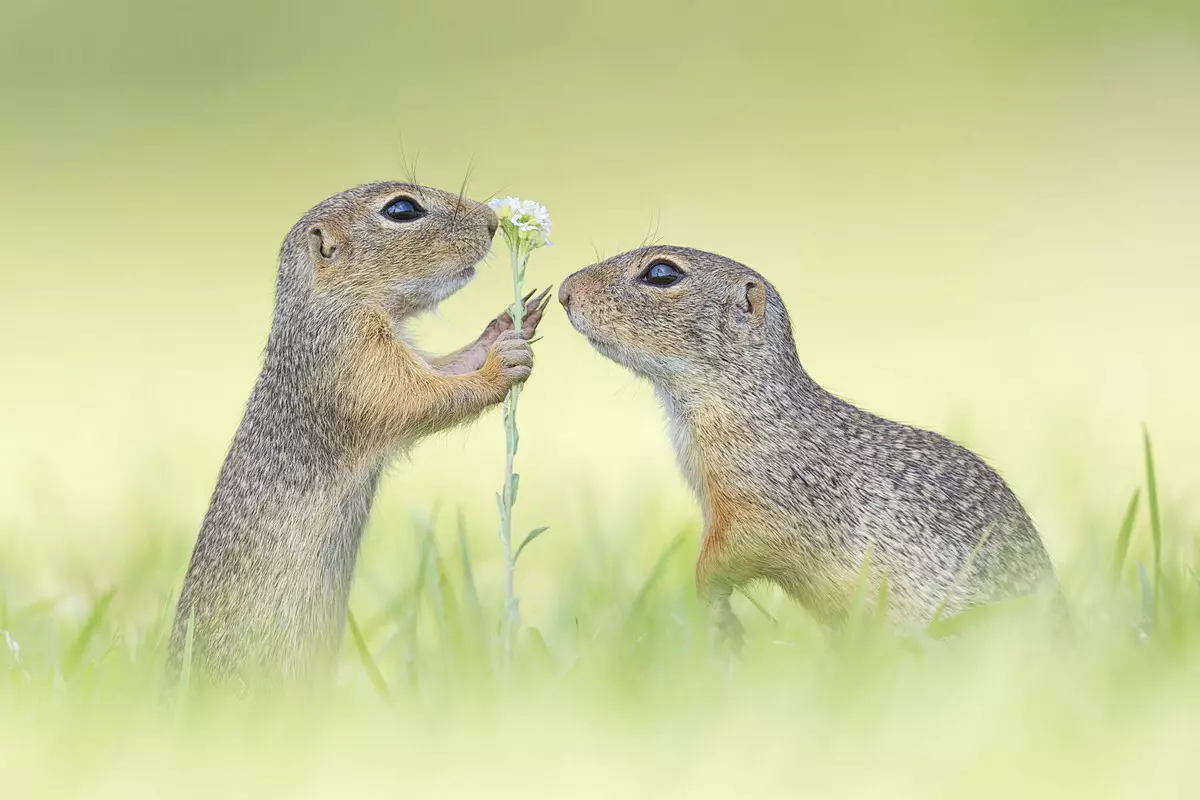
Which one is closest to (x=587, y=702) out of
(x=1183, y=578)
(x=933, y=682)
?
(x=933, y=682)

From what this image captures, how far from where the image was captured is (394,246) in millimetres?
5258

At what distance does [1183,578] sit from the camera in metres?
5.18

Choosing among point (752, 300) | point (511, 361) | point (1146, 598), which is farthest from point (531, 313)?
point (1146, 598)

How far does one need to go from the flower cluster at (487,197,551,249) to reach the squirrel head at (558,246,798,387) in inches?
31.4

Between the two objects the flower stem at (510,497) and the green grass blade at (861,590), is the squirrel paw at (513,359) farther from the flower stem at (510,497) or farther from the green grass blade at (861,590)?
the green grass blade at (861,590)

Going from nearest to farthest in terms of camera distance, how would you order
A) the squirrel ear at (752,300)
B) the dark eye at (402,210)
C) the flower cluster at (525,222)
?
1. the flower cluster at (525,222)
2. the dark eye at (402,210)
3. the squirrel ear at (752,300)

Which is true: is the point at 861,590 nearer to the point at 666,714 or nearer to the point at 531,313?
the point at 666,714

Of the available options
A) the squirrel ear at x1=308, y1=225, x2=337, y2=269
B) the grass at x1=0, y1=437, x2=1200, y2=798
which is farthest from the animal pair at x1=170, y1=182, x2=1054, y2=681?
the grass at x1=0, y1=437, x2=1200, y2=798

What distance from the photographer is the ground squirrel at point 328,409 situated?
4.82m

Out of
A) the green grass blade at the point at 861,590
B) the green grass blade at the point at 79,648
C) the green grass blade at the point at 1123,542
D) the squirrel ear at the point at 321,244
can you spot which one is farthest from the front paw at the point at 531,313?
the green grass blade at the point at 1123,542

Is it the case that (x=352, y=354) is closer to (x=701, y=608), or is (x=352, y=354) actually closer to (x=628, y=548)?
(x=701, y=608)

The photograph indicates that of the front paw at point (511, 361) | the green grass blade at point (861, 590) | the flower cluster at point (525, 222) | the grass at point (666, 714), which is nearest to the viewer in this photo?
the grass at point (666, 714)

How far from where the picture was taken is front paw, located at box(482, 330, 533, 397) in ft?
16.0

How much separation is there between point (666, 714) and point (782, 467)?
67.9 inches
